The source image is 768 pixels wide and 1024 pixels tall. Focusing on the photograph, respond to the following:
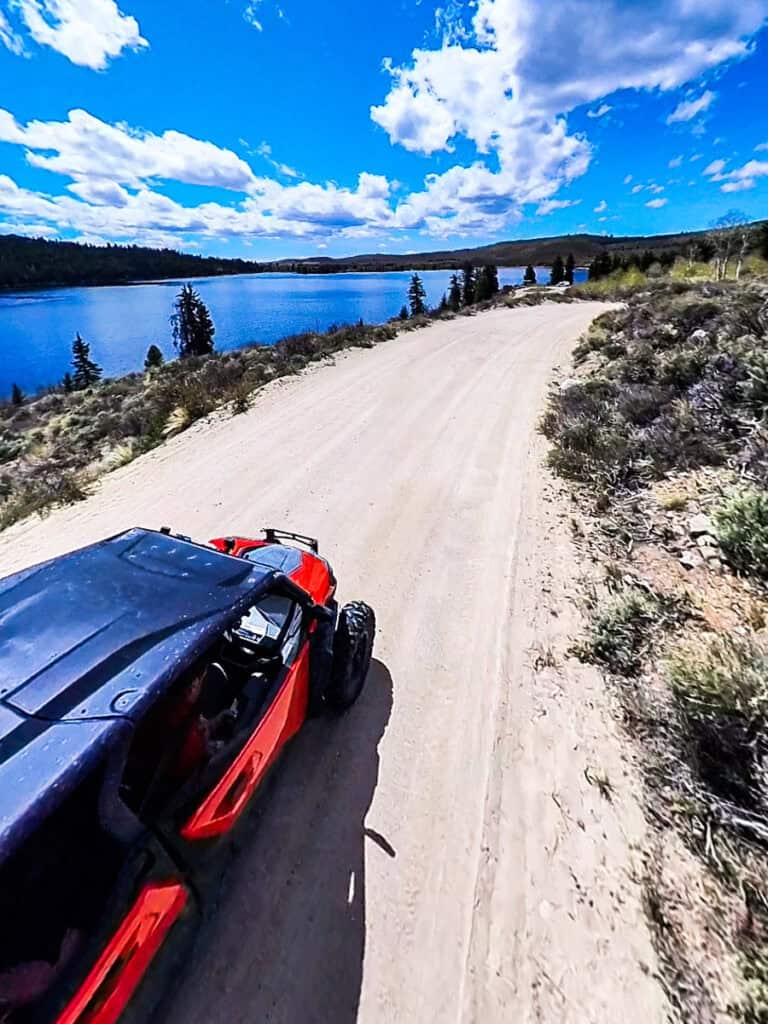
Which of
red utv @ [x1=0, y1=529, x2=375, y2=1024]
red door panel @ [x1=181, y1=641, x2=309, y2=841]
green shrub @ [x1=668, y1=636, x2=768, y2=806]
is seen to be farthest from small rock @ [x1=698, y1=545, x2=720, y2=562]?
red door panel @ [x1=181, y1=641, x2=309, y2=841]

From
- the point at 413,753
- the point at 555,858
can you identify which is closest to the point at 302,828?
the point at 413,753

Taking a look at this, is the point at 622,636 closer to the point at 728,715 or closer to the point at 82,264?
the point at 728,715

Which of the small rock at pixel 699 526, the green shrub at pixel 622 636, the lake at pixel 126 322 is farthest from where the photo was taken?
the lake at pixel 126 322

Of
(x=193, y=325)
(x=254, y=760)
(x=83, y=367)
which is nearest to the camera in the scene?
(x=254, y=760)

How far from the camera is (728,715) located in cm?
281

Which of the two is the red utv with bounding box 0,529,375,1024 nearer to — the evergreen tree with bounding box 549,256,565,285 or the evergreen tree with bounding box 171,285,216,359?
the evergreen tree with bounding box 171,285,216,359

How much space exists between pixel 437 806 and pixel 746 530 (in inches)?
142

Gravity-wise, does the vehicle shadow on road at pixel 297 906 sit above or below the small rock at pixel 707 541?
below

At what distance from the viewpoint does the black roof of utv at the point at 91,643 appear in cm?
138

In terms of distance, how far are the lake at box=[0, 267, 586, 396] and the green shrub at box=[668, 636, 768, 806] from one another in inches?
1174

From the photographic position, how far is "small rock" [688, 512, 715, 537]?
4.55 meters

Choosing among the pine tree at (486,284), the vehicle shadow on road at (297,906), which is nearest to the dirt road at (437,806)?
the vehicle shadow on road at (297,906)

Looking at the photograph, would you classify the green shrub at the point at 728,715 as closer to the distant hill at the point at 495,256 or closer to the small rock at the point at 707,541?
the small rock at the point at 707,541

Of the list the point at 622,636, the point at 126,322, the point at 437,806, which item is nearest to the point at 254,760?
the point at 437,806
